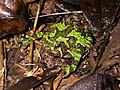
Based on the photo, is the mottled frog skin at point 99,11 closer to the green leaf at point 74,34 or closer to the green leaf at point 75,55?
the green leaf at point 74,34

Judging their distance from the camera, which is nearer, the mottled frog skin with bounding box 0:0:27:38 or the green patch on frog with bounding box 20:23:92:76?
the mottled frog skin with bounding box 0:0:27:38

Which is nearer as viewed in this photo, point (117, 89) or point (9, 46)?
point (117, 89)

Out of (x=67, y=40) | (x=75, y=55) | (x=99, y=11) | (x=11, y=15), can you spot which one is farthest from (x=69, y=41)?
(x=11, y=15)

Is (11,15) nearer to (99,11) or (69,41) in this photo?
(69,41)

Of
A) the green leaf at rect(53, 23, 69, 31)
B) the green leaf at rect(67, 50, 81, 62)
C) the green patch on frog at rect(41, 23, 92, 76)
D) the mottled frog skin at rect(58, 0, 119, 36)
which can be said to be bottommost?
the green leaf at rect(67, 50, 81, 62)

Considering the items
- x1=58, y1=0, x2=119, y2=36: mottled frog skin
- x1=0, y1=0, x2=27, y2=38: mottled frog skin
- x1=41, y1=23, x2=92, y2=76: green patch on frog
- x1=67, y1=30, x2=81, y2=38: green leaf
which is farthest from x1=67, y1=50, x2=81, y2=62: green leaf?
x1=0, y1=0, x2=27, y2=38: mottled frog skin

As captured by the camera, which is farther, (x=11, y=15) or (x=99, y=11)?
(x=99, y=11)

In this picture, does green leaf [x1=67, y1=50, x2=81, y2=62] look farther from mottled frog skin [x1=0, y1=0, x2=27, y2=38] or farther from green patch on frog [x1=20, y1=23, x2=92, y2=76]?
mottled frog skin [x1=0, y1=0, x2=27, y2=38]

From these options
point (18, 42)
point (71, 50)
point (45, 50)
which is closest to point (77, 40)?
point (71, 50)

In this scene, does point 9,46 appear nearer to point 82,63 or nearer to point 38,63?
point 38,63
